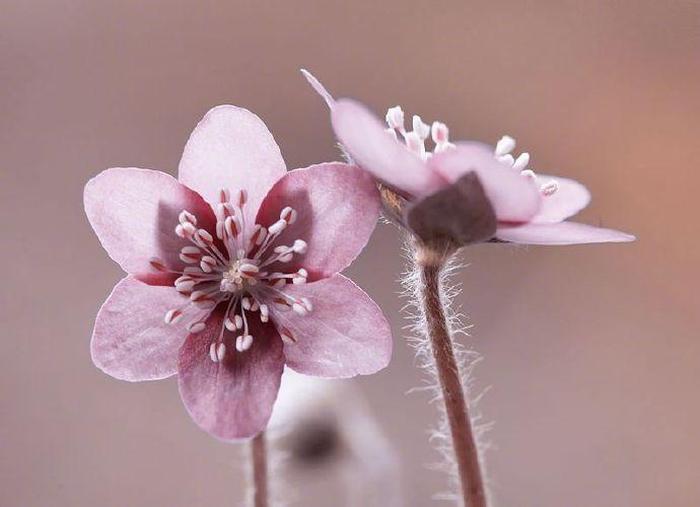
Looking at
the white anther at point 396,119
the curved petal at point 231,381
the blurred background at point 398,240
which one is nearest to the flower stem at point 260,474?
the curved petal at point 231,381

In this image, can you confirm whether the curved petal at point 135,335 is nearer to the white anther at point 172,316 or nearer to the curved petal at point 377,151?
the white anther at point 172,316

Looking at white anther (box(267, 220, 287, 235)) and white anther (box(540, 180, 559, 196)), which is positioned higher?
white anther (box(540, 180, 559, 196))

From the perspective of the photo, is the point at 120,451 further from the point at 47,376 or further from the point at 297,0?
the point at 297,0

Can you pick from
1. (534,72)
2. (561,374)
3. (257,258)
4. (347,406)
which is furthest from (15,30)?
(257,258)

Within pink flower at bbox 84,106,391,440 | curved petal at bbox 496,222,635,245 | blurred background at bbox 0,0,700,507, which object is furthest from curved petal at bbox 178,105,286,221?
blurred background at bbox 0,0,700,507

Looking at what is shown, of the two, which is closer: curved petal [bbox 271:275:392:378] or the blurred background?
curved petal [bbox 271:275:392:378]

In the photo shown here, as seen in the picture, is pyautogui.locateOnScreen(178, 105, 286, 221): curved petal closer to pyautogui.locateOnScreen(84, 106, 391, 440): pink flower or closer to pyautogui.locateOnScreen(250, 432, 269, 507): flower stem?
pyautogui.locateOnScreen(84, 106, 391, 440): pink flower

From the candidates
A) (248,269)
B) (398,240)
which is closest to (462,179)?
(248,269)
